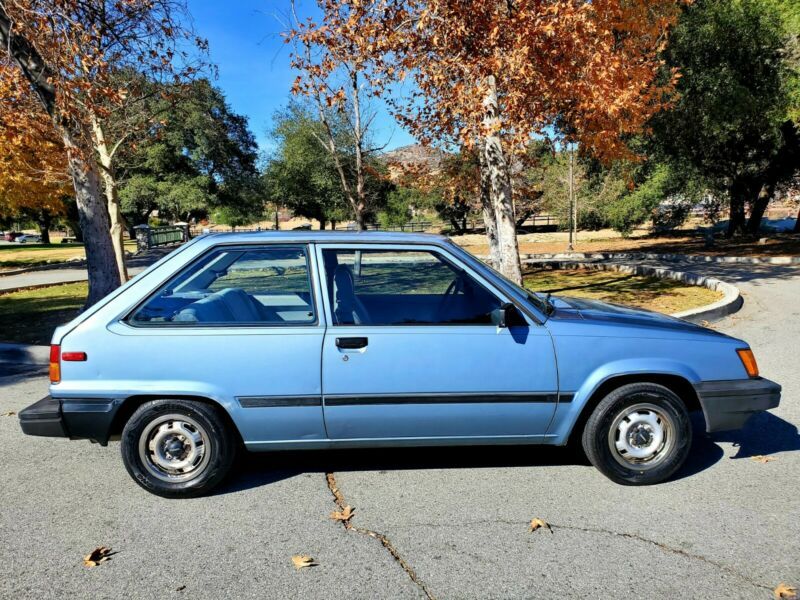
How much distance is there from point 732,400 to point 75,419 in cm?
409

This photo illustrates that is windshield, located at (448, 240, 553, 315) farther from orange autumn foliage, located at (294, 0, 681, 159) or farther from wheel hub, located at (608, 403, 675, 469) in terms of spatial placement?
orange autumn foliage, located at (294, 0, 681, 159)

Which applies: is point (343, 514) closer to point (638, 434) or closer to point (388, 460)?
point (388, 460)

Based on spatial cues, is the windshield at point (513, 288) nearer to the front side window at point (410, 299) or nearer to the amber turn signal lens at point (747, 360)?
the front side window at point (410, 299)

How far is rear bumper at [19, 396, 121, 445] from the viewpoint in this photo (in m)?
3.40

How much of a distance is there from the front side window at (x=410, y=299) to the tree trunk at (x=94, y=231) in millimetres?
6994

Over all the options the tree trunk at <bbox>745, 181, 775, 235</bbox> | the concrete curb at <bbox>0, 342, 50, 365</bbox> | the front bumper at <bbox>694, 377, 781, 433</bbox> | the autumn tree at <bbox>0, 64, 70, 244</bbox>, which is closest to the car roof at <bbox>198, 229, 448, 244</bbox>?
the front bumper at <bbox>694, 377, 781, 433</bbox>

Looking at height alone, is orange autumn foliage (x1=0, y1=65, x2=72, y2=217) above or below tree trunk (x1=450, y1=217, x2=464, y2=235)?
above

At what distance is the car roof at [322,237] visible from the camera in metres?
3.66

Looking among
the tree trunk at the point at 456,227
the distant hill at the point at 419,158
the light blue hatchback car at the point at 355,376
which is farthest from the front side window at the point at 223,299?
the tree trunk at the point at 456,227

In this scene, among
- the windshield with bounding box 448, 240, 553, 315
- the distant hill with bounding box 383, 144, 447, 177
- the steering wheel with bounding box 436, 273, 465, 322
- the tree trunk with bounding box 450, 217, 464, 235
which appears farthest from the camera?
the tree trunk with bounding box 450, 217, 464, 235

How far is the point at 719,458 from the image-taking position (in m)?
4.03

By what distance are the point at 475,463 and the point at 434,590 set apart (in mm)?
1452

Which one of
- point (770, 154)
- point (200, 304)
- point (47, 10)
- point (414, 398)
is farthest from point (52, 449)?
point (770, 154)

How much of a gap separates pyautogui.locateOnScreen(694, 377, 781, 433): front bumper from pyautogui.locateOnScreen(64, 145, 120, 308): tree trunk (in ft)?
29.7
